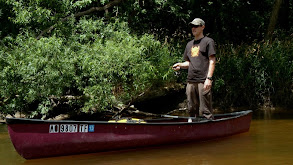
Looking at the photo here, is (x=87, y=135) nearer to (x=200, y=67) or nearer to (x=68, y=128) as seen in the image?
(x=68, y=128)

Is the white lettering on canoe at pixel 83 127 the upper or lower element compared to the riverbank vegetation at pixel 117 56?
lower

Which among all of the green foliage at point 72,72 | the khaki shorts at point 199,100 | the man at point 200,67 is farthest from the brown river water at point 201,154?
the green foliage at point 72,72

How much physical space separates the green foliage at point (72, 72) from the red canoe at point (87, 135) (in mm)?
2904

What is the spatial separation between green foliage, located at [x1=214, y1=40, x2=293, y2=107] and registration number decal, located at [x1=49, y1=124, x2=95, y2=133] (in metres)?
6.19

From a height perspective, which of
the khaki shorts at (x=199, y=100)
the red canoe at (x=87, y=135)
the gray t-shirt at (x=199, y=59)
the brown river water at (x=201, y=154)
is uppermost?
the gray t-shirt at (x=199, y=59)

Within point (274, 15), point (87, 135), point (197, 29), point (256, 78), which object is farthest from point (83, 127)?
point (274, 15)

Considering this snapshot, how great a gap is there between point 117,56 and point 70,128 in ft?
12.6

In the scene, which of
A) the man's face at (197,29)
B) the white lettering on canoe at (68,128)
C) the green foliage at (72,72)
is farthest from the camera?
the green foliage at (72,72)

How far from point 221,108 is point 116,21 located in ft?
12.4

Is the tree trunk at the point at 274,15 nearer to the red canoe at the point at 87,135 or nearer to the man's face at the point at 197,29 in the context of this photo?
the man's face at the point at 197,29

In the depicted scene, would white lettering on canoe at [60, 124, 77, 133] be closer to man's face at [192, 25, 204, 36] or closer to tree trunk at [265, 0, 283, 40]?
man's face at [192, 25, 204, 36]

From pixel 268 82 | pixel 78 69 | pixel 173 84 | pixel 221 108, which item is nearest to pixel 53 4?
pixel 78 69

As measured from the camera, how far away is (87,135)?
6.29 metres

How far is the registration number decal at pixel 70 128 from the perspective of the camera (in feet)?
19.8
